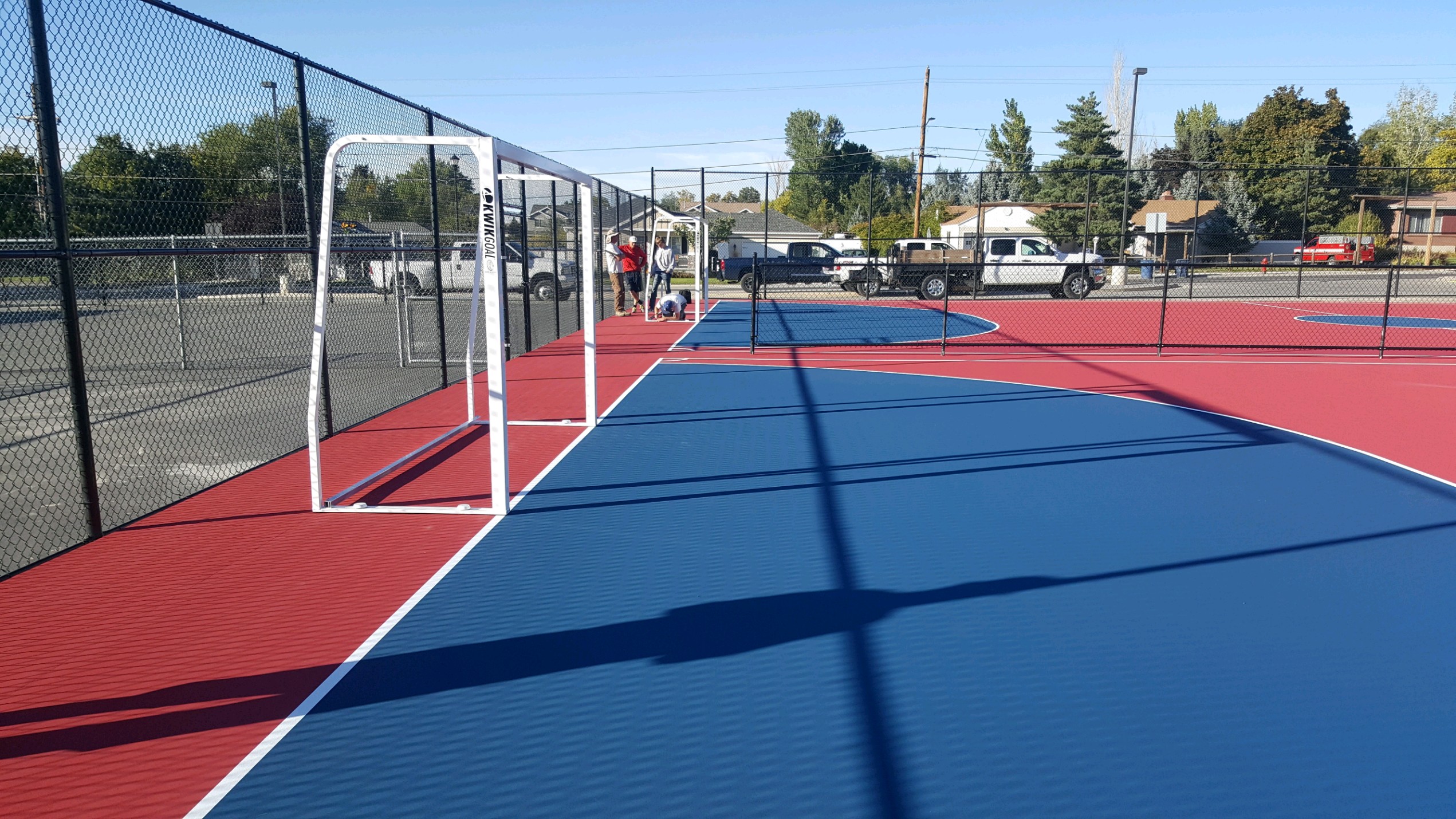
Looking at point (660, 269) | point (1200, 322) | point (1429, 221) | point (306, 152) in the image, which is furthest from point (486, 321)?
point (1429, 221)

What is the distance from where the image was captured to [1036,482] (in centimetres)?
729

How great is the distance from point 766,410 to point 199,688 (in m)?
6.90

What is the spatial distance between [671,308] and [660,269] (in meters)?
0.96

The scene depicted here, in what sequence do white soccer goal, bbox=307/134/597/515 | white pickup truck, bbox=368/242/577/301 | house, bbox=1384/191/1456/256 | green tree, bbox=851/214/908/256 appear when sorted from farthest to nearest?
house, bbox=1384/191/1456/256
green tree, bbox=851/214/908/256
white pickup truck, bbox=368/242/577/301
white soccer goal, bbox=307/134/597/515

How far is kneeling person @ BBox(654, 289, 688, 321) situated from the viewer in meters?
21.2

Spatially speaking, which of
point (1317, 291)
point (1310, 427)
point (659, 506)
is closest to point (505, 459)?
point (659, 506)

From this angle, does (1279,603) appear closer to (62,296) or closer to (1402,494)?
(1402,494)

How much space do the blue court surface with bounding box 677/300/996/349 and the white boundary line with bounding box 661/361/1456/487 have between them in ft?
5.02

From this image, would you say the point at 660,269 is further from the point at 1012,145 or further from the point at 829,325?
the point at 1012,145

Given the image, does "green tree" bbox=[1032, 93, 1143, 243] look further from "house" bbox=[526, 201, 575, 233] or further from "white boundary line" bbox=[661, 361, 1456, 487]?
"white boundary line" bbox=[661, 361, 1456, 487]

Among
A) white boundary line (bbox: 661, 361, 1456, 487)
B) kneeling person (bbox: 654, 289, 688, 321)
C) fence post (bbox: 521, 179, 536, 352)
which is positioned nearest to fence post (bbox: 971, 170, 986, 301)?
kneeling person (bbox: 654, 289, 688, 321)

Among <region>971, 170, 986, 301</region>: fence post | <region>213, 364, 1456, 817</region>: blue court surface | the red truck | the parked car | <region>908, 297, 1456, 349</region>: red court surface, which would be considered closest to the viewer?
<region>213, 364, 1456, 817</region>: blue court surface

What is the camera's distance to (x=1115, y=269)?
39.2 m

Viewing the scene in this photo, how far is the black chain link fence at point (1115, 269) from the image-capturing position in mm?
17875
